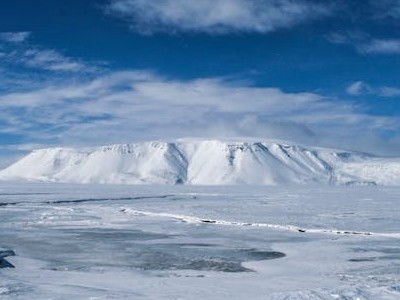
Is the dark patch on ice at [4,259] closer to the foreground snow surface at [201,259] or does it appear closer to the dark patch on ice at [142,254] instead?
the foreground snow surface at [201,259]

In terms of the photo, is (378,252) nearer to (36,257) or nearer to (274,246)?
(274,246)

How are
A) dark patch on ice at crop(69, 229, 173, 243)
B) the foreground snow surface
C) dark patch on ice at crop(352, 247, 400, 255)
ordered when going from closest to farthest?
the foreground snow surface < dark patch on ice at crop(352, 247, 400, 255) < dark patch on ice at crop(69, 229, 173, 243)

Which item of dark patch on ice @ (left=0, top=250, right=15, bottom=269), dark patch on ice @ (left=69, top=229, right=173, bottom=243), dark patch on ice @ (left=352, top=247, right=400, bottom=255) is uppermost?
dark patch on ice @ (left=352, top=247, right=400, bottom=255)

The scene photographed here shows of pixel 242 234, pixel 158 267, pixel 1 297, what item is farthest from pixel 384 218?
pixel 1 297

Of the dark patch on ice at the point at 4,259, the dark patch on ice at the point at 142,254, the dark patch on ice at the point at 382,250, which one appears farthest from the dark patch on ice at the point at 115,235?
the dark patch on ice at the point at 382,250

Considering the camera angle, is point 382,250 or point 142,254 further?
point 382,250

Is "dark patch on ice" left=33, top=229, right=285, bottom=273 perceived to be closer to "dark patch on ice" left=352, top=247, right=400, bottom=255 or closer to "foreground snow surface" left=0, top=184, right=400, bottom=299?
"foreground snow surface" left=0, top=184, right=400, bottom=299

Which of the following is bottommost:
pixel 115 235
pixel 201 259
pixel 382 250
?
pixel 115 235

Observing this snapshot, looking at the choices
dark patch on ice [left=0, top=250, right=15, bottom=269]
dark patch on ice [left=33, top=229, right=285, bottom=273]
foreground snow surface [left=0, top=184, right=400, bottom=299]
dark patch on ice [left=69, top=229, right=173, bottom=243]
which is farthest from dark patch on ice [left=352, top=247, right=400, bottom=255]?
dark patch on ice [left=0, top=250, right=15, bottom=269]

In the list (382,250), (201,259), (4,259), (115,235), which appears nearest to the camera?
(4,259)

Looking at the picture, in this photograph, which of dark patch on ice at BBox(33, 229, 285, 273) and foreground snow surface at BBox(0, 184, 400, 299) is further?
dark patch on ice at BBox(33, 229, 285, 273)

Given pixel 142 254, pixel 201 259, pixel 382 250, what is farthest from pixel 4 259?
pixel 382 250

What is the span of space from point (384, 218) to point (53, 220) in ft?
86.0

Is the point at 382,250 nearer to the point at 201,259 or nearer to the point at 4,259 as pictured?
the point at 201,259
